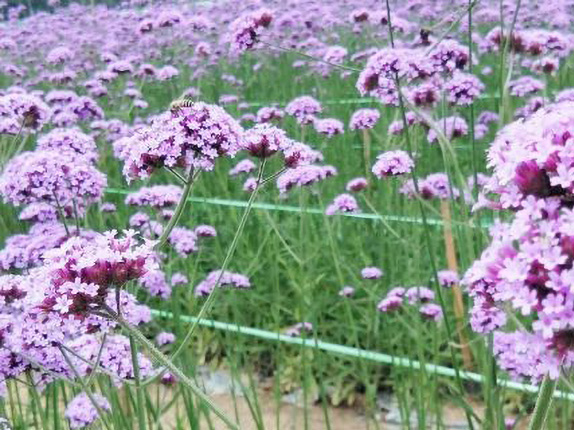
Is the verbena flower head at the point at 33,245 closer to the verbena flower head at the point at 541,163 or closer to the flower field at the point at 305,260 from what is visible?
the flower field at the point at 305,260

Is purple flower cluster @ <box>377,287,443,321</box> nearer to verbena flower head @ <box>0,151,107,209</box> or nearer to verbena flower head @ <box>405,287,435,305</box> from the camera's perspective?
verbena flower head @ <box>405,287,435,305</box>

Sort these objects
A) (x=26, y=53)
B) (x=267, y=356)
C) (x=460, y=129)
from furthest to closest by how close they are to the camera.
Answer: (x=26, y=53), (x=267, y=356), (x=460, y=129)

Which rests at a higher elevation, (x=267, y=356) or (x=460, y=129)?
(x=460, y=129)

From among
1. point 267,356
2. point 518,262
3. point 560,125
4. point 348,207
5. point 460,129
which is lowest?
point 267,356

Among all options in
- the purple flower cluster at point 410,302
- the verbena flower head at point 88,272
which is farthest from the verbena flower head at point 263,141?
the purple flower cluster at point 410,302

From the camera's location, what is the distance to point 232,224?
429 cm

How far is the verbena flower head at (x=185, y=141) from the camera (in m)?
1.76

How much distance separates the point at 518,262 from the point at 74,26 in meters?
10.4

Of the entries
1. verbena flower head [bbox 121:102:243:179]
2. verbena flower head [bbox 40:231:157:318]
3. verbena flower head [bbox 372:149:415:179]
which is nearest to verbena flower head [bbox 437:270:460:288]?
verbena flower head [bbox 372:149:415:179]

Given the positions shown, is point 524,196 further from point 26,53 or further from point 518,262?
point 26,53

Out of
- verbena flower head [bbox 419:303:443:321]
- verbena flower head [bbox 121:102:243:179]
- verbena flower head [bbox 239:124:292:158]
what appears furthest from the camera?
verbena flower head [bbox 419:303:443:321]

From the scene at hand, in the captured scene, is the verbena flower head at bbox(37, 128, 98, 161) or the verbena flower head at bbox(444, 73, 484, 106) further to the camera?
the verbena flower head at bbox(444, 73, 484, 106)

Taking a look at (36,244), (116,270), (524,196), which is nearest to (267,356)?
(36,244)

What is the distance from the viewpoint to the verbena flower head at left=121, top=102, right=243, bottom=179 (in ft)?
5.77
